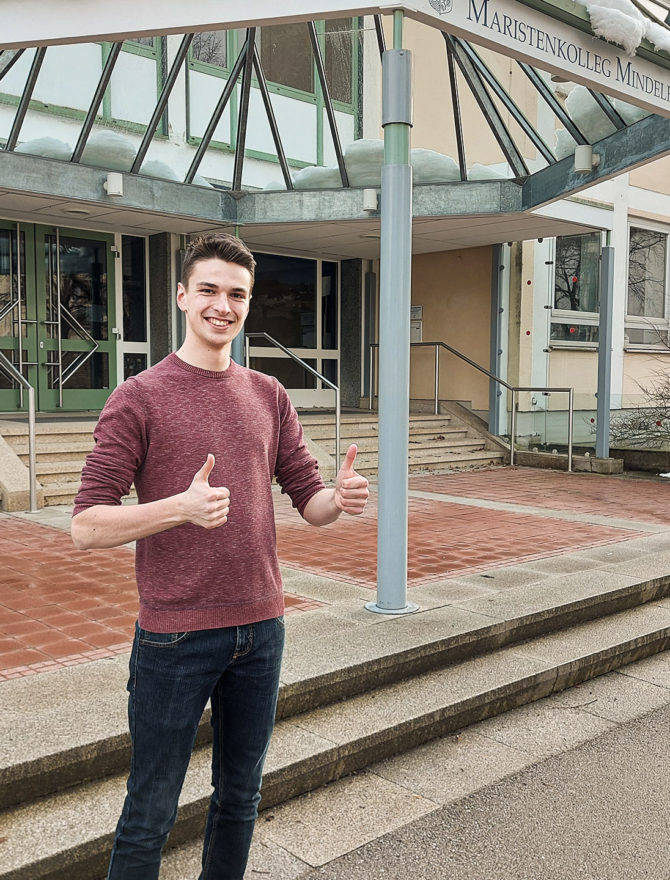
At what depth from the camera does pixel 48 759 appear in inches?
110

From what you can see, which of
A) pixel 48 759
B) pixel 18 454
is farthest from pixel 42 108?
pixel 48 759

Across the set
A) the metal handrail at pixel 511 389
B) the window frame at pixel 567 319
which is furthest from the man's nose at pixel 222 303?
the window frame at pixel 567 319

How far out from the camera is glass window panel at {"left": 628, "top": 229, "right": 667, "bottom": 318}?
47.1 feet

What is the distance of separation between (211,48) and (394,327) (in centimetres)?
906

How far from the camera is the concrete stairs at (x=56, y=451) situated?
8266mm

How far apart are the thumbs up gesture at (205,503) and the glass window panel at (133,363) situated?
34.7 ft

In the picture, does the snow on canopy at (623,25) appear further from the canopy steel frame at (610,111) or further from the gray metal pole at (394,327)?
the canopy steel frame at (610,111)

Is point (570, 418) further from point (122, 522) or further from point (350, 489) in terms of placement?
point (122, 522)

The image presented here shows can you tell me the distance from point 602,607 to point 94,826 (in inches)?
134

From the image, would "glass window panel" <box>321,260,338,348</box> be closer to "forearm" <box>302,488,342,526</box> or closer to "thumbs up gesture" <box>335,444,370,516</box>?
"forearm" <box>302,488,342,526</box>

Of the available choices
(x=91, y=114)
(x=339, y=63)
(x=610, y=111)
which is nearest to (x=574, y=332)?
(x=339, y=63)

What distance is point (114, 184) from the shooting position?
9281mm

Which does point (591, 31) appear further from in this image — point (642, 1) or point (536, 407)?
point (536, 407)

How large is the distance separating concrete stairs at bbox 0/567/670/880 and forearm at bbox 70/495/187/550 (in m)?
1.18
